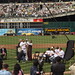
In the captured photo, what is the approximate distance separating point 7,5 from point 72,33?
22342 millimetres

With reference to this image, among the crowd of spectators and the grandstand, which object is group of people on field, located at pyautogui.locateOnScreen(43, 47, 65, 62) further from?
the crowd of spectators

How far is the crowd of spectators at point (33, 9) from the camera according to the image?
65875mm

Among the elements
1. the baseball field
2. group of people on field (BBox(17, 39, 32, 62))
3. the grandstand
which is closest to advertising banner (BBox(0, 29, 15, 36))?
the grandstand

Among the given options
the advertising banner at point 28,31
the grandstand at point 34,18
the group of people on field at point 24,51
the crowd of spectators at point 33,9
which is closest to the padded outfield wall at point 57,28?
the grandstand at point 34,18

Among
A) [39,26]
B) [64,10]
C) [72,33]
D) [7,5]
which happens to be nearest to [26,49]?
[72,33]

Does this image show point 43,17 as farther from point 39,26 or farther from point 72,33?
Answer: point 72,33

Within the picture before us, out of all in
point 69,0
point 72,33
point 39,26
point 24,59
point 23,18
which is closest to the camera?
point 24,59

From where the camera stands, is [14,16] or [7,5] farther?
[7,5]

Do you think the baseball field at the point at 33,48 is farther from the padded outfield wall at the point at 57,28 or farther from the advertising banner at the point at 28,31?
the advertising banner at the point at 28,31

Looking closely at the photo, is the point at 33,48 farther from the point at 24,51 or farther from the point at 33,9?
the point at 33,9

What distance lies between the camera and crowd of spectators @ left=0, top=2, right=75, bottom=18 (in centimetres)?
6588

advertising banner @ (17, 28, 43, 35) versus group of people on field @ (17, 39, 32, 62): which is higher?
group of people on field @ (17, 39, 32, 62)

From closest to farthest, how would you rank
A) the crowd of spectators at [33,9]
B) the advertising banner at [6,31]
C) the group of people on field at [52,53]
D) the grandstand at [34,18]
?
the group of people on field at [52,53] < the grandstand at [34,18] < the advertising banner at [6,31] < the crowd of spectators at [33,9]

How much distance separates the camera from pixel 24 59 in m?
21.8
